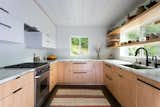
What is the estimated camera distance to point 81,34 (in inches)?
262

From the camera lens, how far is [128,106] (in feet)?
9.01

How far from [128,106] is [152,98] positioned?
990mm

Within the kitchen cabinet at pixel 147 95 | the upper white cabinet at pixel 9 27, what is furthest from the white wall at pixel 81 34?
the kitchen cabinet at pixel 147 95

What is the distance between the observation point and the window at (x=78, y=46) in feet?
21.9

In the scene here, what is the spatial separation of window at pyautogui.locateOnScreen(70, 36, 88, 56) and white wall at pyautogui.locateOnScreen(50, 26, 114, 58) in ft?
0.54

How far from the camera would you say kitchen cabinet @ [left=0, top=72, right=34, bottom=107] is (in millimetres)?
1590

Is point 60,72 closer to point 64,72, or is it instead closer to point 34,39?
point 64,72

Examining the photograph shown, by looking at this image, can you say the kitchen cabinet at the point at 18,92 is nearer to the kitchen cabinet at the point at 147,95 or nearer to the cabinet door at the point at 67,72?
the kitchen cabinet at the point at 147,95

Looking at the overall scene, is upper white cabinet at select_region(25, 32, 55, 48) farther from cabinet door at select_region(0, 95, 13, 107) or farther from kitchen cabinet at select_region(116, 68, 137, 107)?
cabinet door at select_region(0, 95, 13, 107)

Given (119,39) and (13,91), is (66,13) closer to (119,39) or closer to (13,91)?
(119,39)

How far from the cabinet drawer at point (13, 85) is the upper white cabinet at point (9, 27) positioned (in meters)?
0.54

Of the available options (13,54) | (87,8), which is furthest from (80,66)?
(13,54)

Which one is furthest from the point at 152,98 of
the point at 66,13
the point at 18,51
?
the point at 66,13

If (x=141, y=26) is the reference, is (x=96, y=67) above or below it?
below
